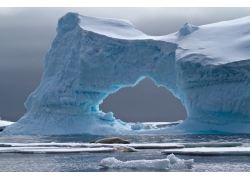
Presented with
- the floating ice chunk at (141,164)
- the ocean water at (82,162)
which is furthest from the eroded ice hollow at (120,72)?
Result: the floating ice chunk at (141,164)

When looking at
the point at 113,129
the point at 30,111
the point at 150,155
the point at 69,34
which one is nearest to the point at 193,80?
the point at 113,129

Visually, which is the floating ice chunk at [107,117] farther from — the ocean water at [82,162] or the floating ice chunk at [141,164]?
the floating ice chunk at [141,164]

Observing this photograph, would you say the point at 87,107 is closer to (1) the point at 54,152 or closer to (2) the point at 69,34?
(2) the point at 69,34

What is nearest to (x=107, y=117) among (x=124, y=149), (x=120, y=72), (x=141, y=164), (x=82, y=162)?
(x=120, y=72)

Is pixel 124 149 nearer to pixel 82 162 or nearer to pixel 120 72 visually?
pixel 82 162

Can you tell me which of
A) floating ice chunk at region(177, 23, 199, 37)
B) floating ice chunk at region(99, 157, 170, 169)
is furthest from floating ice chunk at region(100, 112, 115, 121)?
floating ice chunk at region(99, 157, 170, 169)

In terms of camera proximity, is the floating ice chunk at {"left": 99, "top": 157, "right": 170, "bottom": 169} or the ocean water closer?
the floating ice chunk at {"left": 99, "top": 157, "right": 170, "bottom": 169}

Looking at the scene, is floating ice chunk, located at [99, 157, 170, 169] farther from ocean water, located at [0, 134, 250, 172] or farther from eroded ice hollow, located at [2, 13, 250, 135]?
eroded ice hollow, located at [2, 13, 250, 135]

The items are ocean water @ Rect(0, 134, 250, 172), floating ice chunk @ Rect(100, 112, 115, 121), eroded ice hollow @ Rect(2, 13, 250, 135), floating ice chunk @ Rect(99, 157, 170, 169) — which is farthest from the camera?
floating ice chunk @ Rect(100, 112, 115, 121)
